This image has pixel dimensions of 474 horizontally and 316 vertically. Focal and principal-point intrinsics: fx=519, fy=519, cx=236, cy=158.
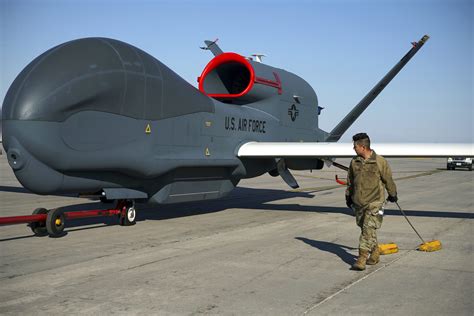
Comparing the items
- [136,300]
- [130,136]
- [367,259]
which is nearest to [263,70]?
[130,136]

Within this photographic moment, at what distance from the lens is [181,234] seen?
33.4ft

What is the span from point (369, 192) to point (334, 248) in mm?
1953

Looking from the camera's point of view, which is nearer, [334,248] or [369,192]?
[369,192]

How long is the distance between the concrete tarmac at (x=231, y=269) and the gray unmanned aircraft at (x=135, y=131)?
3.32ft

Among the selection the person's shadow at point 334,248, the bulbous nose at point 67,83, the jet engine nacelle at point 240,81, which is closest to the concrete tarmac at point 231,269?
the person's shadow at point 334,248

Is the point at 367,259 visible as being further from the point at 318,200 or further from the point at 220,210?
the point at 318,200

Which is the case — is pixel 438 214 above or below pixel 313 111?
below

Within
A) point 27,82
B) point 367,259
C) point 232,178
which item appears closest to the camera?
point 367,259

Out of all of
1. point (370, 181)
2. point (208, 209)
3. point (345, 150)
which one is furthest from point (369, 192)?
point (208, 209)

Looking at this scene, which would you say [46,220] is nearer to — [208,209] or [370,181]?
[370,181]

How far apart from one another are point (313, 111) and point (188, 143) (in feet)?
25.0

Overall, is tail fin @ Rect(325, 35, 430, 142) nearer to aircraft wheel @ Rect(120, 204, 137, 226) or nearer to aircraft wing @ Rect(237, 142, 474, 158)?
aircraft wing @ Rect(237, 142, 474, 158)

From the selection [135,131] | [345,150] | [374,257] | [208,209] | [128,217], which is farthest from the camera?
[208,209]

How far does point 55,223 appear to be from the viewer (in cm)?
952
